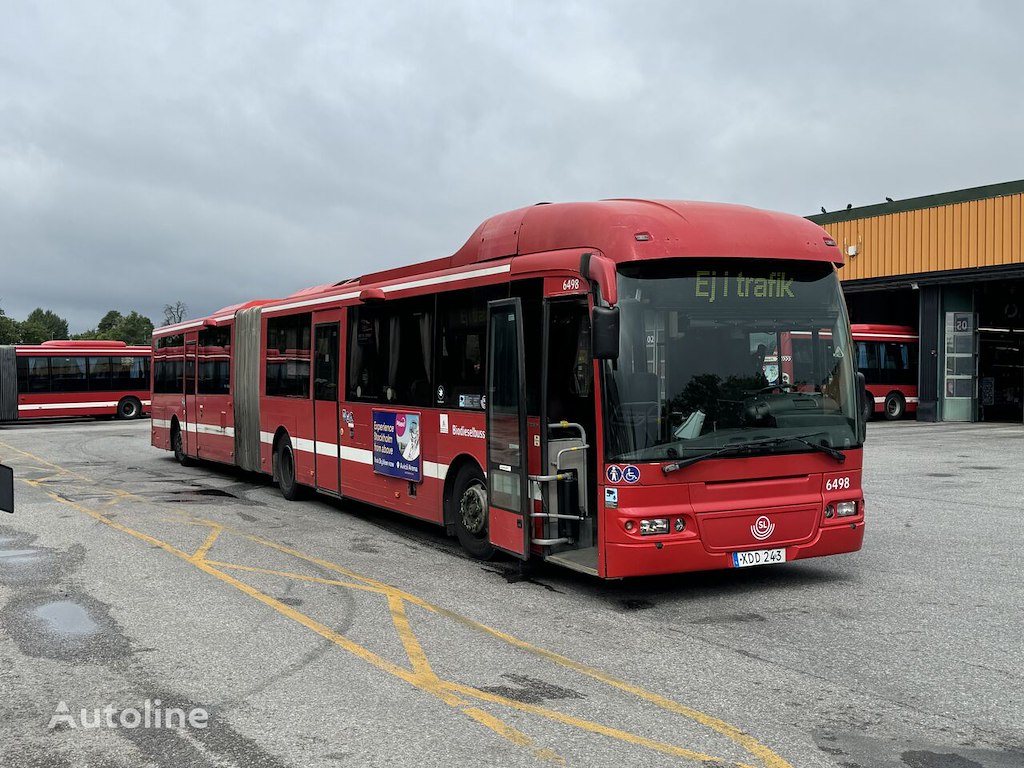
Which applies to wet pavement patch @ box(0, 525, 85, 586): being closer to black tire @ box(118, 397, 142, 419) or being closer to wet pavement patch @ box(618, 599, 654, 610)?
wet pavement patch @ box(618, 599, 654, 610)

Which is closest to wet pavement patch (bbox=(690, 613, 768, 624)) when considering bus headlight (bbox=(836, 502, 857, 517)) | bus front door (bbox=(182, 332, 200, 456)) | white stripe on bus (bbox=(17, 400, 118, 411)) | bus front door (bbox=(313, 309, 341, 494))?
bus headlight (bbox=(836, 502, 857, 517))

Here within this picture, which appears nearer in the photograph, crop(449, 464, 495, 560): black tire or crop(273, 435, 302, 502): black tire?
crop(449, 464, 495, 560): black tire

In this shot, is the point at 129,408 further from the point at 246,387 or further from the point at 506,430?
the point at 506,430

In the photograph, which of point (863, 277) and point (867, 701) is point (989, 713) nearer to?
point (867, 701)

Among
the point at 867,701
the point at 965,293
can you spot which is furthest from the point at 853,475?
the point at 965,293

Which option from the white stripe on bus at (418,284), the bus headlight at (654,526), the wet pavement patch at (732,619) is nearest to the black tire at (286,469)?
the white stripe on bus at (418,284)

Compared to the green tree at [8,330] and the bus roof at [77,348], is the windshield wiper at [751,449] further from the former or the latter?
the green tree at [8,330]

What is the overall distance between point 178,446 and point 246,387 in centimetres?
526

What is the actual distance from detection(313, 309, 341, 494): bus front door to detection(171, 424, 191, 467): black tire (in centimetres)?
786

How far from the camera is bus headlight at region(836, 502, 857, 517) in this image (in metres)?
8.00

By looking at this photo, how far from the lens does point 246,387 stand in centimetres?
1586

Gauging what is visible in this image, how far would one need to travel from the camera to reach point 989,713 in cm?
508

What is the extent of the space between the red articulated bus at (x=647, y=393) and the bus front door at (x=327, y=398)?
3117 mm

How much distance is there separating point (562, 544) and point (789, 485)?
187 centimetres
